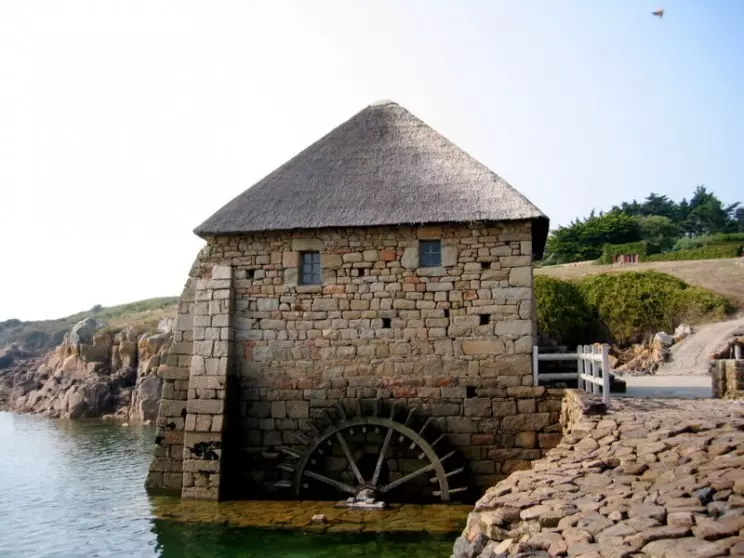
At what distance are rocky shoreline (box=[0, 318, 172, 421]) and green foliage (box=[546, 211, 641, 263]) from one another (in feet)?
74.5

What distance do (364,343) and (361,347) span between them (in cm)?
8

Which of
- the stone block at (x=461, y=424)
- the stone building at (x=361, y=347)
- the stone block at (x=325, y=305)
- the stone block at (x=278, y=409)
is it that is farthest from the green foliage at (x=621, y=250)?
the stone block at (x=278, y=409)

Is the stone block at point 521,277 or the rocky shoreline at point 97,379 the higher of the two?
the stone block at point 521,277

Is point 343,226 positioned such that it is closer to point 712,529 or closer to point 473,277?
point 473,277

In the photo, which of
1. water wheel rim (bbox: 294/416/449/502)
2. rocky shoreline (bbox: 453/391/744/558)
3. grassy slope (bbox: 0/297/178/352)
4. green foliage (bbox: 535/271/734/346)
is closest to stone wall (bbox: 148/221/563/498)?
water wheel rim (bbox: 294/416/449/502)

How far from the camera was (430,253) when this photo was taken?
34.8 feet

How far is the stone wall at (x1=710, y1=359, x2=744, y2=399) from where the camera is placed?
30.5 feet

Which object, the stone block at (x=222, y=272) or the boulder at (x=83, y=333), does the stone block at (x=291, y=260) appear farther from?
the boulder at (x=83, y=333)

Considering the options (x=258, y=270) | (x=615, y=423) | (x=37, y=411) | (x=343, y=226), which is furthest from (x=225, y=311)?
(x=37, y=411)

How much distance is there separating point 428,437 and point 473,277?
100 inches

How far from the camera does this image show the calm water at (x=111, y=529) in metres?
8.20

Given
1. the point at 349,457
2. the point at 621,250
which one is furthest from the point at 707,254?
the point at 349,457

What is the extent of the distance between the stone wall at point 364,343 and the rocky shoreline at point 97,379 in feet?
49.6

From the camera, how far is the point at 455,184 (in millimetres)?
10898
